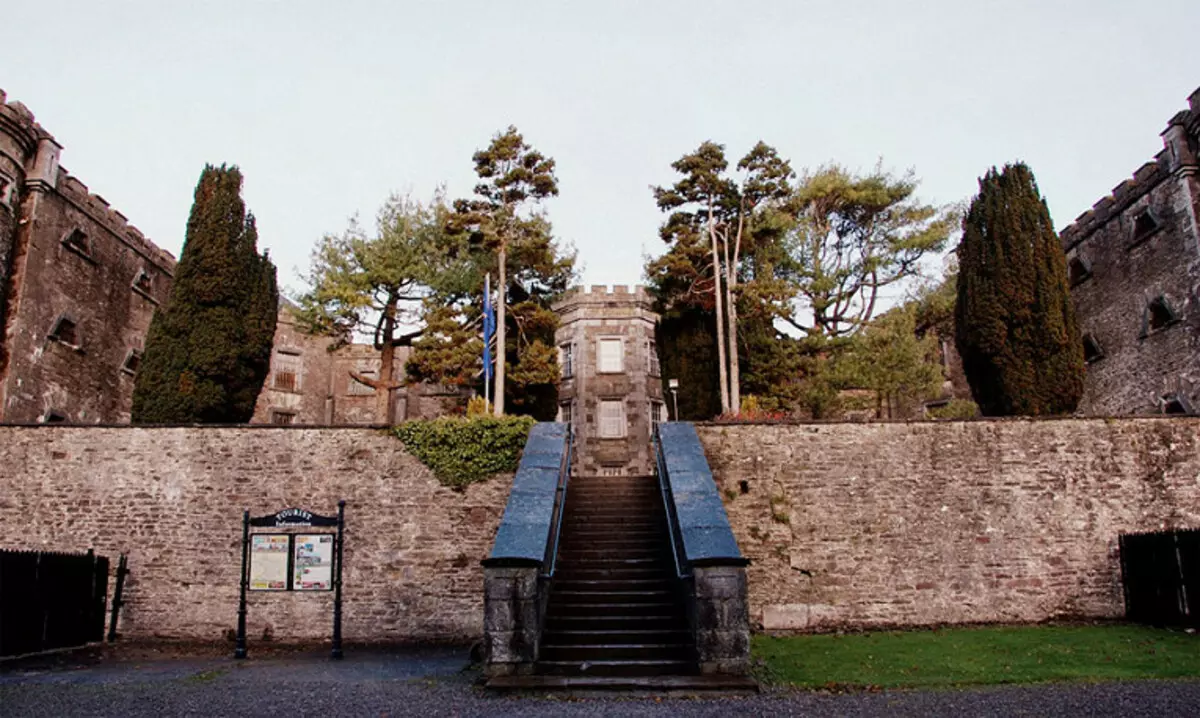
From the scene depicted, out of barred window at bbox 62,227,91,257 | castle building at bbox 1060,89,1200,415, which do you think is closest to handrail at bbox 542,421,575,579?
castle building at bbox 1060,89,1200,415

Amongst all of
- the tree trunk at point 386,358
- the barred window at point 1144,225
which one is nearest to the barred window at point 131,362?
the tree trunk at point 386,358

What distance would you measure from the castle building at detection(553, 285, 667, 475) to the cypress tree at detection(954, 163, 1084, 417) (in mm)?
12192

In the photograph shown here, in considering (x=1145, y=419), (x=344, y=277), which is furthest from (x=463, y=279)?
(x=1145, y=419)

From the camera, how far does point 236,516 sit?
1367 centimetres

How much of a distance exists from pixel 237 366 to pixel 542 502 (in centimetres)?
1100

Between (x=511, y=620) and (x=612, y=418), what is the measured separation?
2029cm

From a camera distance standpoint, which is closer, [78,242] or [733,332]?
[78,242]

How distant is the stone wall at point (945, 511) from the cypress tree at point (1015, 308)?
2.59 m

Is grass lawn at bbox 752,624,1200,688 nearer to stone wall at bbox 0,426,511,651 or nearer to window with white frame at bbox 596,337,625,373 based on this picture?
stone wall at bbox 0,426,511,651

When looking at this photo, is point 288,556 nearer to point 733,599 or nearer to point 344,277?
point 733,599

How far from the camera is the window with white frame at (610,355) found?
1142 inches

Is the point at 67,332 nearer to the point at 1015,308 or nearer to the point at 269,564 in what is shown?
the point at 269,564

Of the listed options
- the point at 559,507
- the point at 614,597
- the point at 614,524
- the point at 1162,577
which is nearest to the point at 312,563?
the point at 559,507

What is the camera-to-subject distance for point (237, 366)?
18125 millimetres
